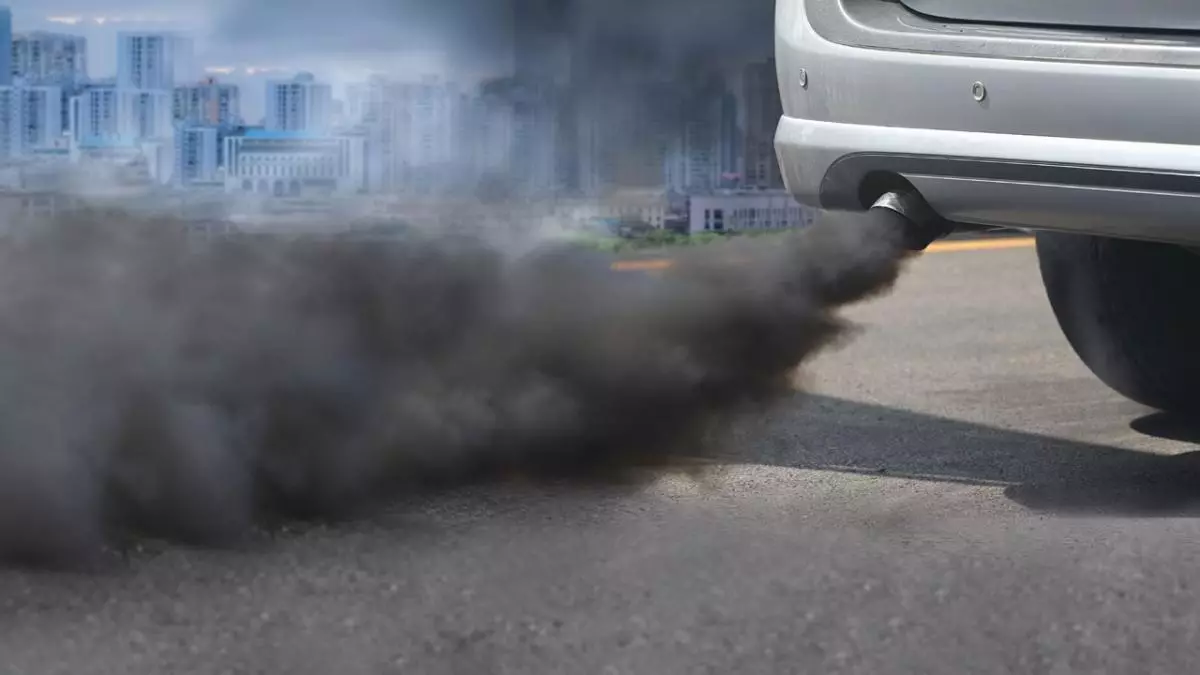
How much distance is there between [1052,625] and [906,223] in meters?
1.15

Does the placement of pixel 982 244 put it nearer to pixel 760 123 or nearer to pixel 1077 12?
pixel 760 123

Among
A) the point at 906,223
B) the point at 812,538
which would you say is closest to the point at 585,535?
the point at 812,538

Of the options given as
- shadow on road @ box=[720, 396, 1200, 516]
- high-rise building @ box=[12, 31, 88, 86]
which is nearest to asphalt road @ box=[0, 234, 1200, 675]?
shadow on road @ box=[720, 396, 1200, 516]

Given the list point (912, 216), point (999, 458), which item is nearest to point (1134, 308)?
point (999, 458)

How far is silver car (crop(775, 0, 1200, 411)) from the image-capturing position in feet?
10.6

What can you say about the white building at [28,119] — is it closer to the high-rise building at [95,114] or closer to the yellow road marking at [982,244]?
the high-rise building at [95,114]

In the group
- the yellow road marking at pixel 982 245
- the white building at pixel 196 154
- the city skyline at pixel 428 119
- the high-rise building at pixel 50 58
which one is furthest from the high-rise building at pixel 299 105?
the yellow road marking at pixel 982 245

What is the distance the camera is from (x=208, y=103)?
3881 mm

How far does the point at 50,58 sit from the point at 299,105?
25.9 inches

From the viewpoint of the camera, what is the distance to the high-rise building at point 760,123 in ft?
15.9

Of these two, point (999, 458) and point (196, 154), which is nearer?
point (196, 154)

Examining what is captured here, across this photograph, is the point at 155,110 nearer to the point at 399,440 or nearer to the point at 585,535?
the point at 399,440

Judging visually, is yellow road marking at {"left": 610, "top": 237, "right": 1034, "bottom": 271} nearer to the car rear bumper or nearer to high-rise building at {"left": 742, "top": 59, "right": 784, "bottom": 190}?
high-rise building at {"left": 742, "top": 59, "right": 784, "bottom": 190}

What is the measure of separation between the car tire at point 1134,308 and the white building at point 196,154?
80.2 inches
